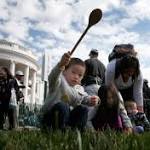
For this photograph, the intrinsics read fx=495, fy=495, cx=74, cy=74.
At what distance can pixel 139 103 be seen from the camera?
6.44m

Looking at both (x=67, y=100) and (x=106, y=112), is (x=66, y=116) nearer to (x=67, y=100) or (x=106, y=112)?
(x=67, y=100)

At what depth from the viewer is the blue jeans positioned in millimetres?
4758

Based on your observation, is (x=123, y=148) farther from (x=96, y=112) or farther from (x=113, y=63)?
(x=113, y=63)

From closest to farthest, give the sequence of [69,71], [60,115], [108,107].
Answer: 1. [60,115]
2. [69,71]
3. [108,107]

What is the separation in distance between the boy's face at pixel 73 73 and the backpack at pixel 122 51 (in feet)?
5.07

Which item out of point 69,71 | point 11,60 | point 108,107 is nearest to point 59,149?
point 69,71

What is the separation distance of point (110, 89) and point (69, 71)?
2.81 ft

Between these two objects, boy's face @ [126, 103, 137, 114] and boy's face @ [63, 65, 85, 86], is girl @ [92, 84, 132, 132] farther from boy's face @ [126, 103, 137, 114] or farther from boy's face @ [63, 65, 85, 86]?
boy's face @ [126, 103, 137, 114]

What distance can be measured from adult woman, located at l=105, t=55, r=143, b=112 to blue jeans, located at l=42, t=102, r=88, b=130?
1.27 m

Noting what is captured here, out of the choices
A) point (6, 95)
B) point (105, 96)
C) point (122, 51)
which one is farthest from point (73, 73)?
point (6, 95)

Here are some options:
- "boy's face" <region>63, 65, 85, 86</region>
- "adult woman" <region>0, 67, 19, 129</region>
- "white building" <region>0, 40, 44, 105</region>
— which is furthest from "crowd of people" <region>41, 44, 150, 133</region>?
"white building" <region>0, 40, 44, 105</region>

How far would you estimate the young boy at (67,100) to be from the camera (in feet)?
15.6

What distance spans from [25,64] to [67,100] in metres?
62.4

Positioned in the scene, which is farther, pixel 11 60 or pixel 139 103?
pixel 11 60
